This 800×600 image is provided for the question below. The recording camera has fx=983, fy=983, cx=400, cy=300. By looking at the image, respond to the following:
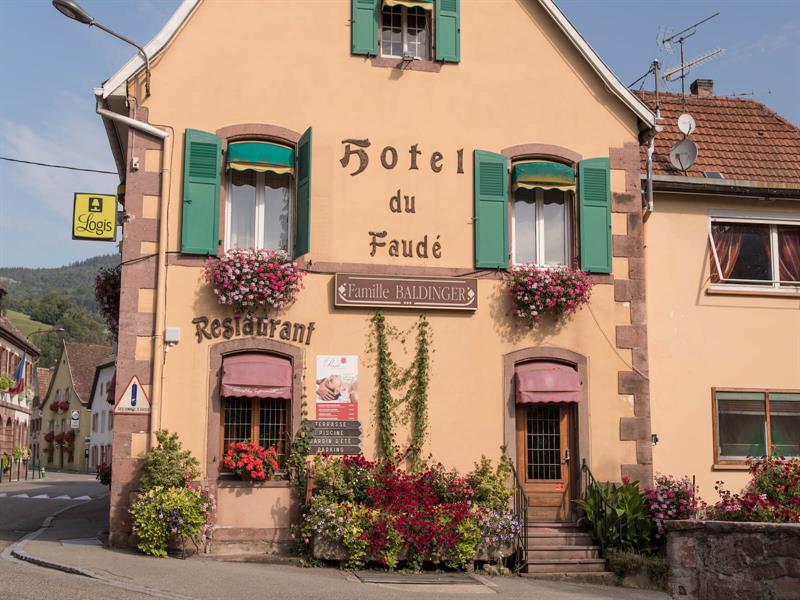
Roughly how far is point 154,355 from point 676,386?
7.95 m

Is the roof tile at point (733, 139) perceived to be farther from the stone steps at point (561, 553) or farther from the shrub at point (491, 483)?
the stone steps at point (561, 553)

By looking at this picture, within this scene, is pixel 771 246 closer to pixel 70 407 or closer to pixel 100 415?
pixel 100 415

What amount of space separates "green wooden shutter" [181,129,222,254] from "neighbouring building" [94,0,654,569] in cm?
3

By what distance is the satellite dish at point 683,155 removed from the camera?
15.8m

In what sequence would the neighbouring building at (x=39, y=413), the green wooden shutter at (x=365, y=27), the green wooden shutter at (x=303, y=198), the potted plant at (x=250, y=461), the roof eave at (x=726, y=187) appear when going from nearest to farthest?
the potted plant at (x=250, y=461) < the green wooden shutter at (x=303, y=198) < the green wooden shutter at (x=365, y=27) < the roof eave at (x=726, y=187) < the neighbouring building at (x=39, y=413)

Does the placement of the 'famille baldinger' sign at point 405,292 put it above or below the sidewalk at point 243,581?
above

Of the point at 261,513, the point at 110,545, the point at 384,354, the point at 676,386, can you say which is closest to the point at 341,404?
the point at 384,354

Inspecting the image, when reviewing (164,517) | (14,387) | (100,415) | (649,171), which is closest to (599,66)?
(649,171)

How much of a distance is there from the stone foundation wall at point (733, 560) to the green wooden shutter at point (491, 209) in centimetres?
627

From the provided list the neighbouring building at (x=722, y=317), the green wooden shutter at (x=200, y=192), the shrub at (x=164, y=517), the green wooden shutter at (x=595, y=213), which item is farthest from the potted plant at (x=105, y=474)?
the neighbouring building at (x=722, y=317)

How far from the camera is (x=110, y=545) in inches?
511

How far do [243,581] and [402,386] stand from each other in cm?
385

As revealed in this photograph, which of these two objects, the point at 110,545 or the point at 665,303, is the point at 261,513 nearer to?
the point at 110,545

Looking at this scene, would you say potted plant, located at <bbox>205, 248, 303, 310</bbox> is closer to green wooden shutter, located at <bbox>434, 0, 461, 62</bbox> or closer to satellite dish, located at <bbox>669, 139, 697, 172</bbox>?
green wooden shutter, located at <bbox>434, 0, 461, 62</bbox>
